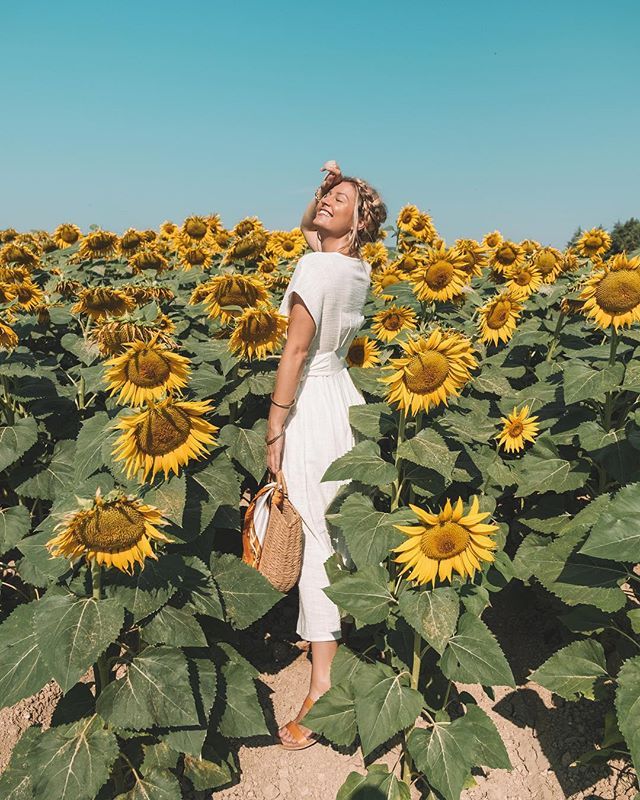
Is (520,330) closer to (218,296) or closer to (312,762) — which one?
(218,296)

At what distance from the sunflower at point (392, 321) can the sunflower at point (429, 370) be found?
5.14 ft

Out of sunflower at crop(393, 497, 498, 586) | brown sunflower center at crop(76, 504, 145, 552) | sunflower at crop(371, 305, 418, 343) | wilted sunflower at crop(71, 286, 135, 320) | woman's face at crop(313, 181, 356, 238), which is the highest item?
woman's face at crop(313, 181, 356, 238)

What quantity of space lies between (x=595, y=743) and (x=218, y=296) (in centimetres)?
269

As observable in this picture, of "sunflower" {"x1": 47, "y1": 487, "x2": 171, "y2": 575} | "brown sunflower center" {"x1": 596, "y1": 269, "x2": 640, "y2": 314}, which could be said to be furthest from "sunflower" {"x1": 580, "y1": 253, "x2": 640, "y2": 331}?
"sunflower" {"x1": 47, "y1": 487, "x2": 171, "y2": 575}

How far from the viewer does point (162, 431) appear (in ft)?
7.25

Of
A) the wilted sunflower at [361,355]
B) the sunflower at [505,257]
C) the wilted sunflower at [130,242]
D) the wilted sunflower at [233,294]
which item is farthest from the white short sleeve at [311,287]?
the wilted sunflower at [130,242]

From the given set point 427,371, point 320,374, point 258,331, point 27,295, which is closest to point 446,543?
point 427,371

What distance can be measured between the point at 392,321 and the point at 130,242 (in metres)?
3.19

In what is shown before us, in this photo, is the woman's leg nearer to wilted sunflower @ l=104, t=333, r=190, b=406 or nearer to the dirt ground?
the dirt ground

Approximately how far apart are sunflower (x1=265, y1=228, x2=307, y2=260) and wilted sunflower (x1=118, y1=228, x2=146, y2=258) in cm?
132

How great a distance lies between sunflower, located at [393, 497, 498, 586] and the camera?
2.11 meters

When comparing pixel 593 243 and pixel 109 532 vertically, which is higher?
pixel 593 243

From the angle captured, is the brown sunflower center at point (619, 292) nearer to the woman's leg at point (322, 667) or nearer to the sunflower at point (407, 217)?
the woman's leg at point (322, 667)

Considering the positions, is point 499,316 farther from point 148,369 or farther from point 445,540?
point 148,369
